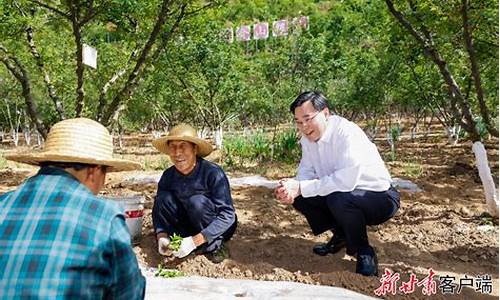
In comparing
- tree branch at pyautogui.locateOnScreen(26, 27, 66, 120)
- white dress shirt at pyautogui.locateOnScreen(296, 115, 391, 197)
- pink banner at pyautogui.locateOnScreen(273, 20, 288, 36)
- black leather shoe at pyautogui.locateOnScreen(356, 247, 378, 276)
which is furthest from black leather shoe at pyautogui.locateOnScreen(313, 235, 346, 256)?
Answer: pink banner at pyautogui.locateOnScreen(273, 20, 288, 36)

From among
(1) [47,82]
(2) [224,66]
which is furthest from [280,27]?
(1) [47,82]

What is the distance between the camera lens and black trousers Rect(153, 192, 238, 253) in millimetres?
2945

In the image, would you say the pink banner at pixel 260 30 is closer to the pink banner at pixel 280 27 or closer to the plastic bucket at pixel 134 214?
the pink banner at pixel 280 27

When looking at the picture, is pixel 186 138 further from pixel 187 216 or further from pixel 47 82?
pixel 47 82

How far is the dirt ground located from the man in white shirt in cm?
22

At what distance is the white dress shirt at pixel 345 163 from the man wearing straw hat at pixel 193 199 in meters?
0.49

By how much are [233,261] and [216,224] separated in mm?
284

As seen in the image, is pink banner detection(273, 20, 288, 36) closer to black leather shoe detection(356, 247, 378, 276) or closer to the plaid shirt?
black leather shoe detection(356, 247, 378, 276)

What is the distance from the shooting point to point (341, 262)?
305 cm

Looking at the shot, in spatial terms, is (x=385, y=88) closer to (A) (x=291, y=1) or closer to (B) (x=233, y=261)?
(B) (x=233, y=261)

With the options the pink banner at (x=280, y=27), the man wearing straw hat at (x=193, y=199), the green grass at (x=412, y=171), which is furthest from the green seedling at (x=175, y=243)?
the pink banner at (x=280, y=27)

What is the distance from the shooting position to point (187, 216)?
306cm

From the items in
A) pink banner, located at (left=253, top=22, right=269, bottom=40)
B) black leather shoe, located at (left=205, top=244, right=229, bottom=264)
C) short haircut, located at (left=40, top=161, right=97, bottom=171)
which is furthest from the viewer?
pink banner, located at (left=253, top=22, right=269, bottom=40)

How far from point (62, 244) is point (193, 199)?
1.70m
